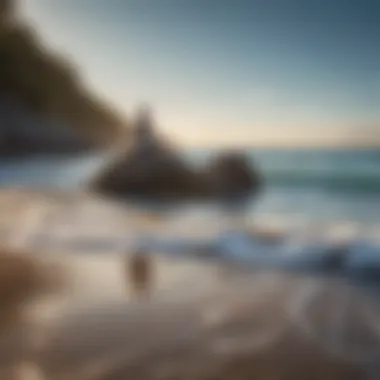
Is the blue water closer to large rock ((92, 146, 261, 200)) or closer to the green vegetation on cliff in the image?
large rock ((92, 146, 261, 200))

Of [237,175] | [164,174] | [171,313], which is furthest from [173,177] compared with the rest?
[171,313]

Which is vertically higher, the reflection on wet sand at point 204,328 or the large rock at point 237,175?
the large rock at point 237,175

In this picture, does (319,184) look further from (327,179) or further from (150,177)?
(150,177)

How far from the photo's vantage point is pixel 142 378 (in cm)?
99

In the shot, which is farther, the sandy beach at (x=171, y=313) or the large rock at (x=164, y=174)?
the large rock at (x=164, y=174)

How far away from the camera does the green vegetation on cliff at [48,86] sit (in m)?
1.28

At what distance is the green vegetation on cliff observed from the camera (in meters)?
1.28

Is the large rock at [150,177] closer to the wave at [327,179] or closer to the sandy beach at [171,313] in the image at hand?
the sandy beach at [171,313]

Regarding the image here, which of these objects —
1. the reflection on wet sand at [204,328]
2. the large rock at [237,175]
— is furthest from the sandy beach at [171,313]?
the large rock at [237,175]

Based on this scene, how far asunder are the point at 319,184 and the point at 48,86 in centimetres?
70

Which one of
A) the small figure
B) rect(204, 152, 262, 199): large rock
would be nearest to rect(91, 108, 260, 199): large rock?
rect(204, 152, 262, 199): large rock

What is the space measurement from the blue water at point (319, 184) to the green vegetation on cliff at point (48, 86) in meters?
0.24

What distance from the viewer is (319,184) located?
4.03 ft

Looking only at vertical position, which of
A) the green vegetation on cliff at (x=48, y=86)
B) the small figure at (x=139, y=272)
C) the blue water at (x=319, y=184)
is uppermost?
the green vegetation on cliff at (x=48, y=86)
